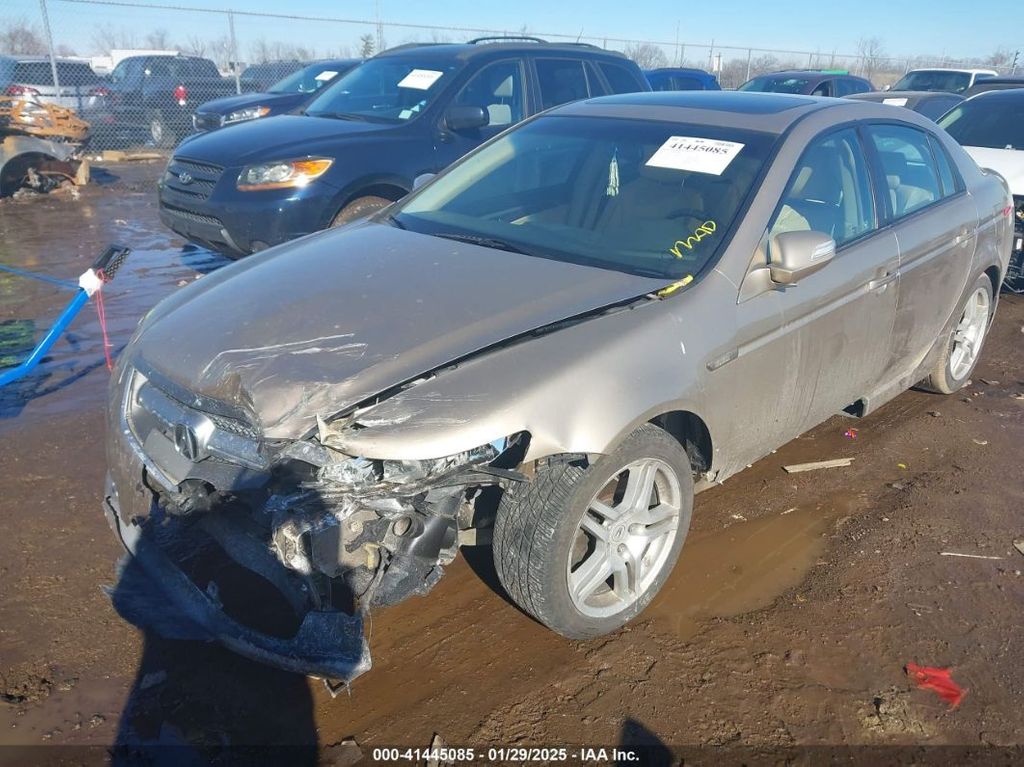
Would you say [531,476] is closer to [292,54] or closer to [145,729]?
[145,729]

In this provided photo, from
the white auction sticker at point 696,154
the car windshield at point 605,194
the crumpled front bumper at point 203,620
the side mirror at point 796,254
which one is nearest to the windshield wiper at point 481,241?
the car windshield at point 605,194

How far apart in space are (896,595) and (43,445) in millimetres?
4137

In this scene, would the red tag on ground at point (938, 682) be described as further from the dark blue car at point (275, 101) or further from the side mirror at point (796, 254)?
the dark blue car at point (275, 101)

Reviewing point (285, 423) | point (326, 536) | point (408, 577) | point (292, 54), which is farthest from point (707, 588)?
point (292, 54)

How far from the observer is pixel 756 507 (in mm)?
3906

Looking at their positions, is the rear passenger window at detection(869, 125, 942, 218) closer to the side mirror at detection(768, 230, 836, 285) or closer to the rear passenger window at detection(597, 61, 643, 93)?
the side mirror at detection(768, 230, 836, 285)

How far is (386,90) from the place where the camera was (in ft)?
23.8

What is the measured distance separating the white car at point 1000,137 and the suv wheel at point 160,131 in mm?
14595

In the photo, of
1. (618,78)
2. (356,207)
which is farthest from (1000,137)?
(356,207)

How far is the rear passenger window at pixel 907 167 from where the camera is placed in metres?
4.08

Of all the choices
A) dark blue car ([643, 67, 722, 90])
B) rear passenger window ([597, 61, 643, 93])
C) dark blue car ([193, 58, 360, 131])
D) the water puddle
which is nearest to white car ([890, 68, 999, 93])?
dark blue car ([643, 67, 722, 90])

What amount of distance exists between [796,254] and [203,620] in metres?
2.46

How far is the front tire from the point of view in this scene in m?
2.64

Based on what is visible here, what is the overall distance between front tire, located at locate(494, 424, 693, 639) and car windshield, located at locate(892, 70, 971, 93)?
18.4 m
